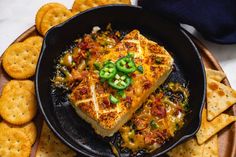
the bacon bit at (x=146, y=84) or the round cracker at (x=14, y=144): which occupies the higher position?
the bacon bit at (x=146, y=84)

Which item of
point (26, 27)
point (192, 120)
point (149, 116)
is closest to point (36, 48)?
point (26, 27)

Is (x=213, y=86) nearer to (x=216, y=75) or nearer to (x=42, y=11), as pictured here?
(x=216, y=75)

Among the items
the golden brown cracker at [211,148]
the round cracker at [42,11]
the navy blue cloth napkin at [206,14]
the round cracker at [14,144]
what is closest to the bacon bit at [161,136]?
the golden brown cracker at [211,148]

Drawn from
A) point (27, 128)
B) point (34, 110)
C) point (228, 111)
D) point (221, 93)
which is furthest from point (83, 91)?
point (228, 111)

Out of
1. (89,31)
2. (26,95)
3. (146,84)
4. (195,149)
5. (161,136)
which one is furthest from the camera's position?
(89,31)

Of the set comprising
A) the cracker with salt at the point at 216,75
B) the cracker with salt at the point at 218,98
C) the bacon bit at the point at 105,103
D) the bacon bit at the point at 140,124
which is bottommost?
the bacon bit at the point at 140,124

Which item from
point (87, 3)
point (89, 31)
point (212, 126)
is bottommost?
point (212, 126)

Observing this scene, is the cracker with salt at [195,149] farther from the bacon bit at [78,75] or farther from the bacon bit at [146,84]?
the bacon bit at [78,75]

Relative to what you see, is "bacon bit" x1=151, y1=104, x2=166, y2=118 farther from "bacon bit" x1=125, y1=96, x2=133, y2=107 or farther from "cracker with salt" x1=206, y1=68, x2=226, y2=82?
"cracker with salt" x1=206, y1=68, x2=226, y2=82
